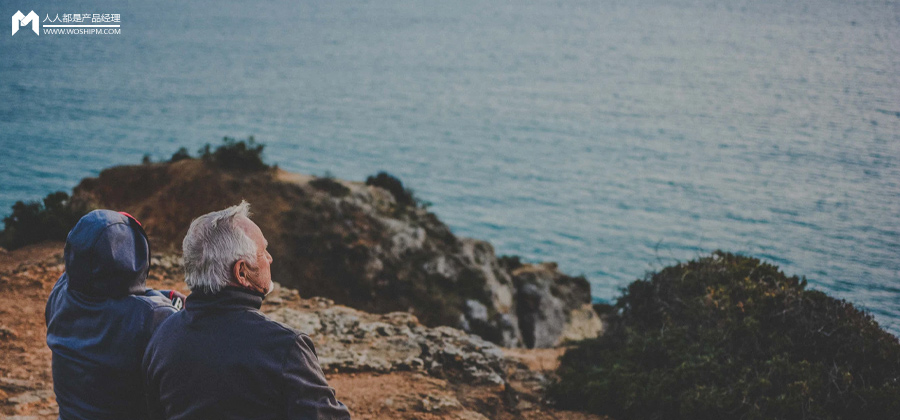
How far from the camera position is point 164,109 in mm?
66500

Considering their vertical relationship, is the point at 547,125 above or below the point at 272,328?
above

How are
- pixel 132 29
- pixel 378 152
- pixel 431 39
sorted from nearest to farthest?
1. pixel 378 152
2. pixel 132 29
3. pixel 431 39

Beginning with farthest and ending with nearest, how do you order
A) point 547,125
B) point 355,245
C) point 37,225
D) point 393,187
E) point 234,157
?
1. point 547,125
2. point 393,187
3. point 234,157
4. point 355,245
5. point 37,225

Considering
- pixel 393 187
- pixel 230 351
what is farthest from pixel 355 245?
pixel 230 351

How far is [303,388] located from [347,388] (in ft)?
18.9

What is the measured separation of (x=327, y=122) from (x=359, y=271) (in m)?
54.1

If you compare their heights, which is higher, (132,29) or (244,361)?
(132,29)

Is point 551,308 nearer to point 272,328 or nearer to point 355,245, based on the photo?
point 355,245

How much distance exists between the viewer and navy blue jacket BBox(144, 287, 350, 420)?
111 inches

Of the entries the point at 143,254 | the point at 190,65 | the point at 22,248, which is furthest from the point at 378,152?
the point at 143,254

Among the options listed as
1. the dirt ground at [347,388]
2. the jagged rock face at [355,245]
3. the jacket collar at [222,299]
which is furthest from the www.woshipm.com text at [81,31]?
the jacket collar at [222,299]

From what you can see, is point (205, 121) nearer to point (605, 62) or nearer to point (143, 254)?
point (143, 254)

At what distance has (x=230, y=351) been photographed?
2.82 meters

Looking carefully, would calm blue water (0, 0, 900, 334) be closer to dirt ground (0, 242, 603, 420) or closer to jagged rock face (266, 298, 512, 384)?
jagged rock face (266, 298, 512, 384)
